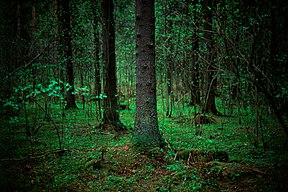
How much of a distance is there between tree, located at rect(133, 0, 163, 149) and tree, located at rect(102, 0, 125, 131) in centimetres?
299

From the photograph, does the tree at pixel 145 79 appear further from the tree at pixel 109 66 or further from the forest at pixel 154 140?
the tree at pixel 109 66

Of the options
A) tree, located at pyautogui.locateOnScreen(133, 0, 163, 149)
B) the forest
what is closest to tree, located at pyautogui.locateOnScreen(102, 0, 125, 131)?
the forest

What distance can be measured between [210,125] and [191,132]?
1379 millimetres

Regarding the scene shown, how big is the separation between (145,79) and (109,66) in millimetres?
3335

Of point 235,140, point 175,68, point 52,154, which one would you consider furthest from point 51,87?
point 175,68

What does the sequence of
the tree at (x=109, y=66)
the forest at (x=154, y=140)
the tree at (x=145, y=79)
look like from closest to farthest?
the forest at (x=154, y=140)
the tree at (x=145, y=79)
the tree at (x=109, y=66)

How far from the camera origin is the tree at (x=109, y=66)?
8.31 metres

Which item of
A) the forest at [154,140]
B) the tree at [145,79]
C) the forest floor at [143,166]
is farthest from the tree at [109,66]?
the tree at [145,79]

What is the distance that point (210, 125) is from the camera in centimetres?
938

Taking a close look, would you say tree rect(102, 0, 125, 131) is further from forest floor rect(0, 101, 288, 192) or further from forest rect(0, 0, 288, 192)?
forest floor rect(0, 101, 288, 192)

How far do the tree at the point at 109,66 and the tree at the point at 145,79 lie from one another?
2991 mm

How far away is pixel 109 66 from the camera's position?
841cm

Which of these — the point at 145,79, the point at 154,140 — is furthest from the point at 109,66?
the point at 154,140

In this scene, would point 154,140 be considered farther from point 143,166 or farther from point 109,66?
point 109,66
